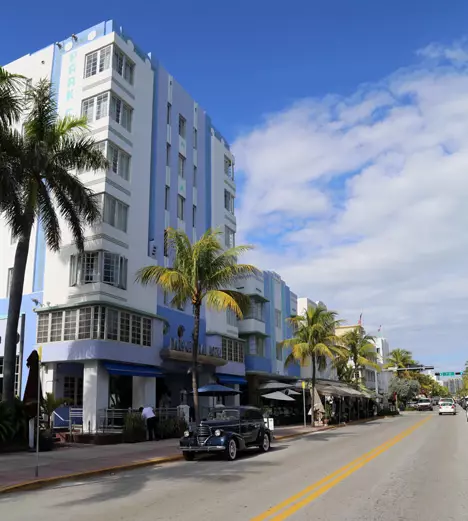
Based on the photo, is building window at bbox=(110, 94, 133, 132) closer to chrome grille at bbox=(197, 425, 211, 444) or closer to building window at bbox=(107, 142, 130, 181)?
building window at bbox=(107, 142, 130, 181)

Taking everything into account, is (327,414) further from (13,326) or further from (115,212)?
(13,326)

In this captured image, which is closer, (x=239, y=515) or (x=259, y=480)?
(x=239, y=515)

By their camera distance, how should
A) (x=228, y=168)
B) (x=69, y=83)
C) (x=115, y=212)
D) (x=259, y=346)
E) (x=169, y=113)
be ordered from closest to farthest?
(x=115, y=212)
(x=69, y=83)
(x=169, y=113)
(x=228, y=168)
(x=259, y=346)

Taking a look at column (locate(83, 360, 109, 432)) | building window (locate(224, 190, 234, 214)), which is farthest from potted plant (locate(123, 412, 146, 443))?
building window (locate(224, 190, 234, 214))

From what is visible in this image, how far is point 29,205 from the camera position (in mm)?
19719

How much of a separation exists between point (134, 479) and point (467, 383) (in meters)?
132

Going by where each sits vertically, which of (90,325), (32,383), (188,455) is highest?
(90,325)

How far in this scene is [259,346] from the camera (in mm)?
43375

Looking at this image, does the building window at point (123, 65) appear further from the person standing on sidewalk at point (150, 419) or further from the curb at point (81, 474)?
the curb at point (81, 474)

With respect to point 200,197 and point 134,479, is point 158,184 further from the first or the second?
point 134,479

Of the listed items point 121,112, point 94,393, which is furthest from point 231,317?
point 121,112

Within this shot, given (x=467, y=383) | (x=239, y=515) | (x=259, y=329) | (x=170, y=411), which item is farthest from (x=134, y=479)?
(x=467, y=383)

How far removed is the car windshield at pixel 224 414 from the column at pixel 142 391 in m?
10.2

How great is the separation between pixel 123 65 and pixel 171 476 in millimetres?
23123
